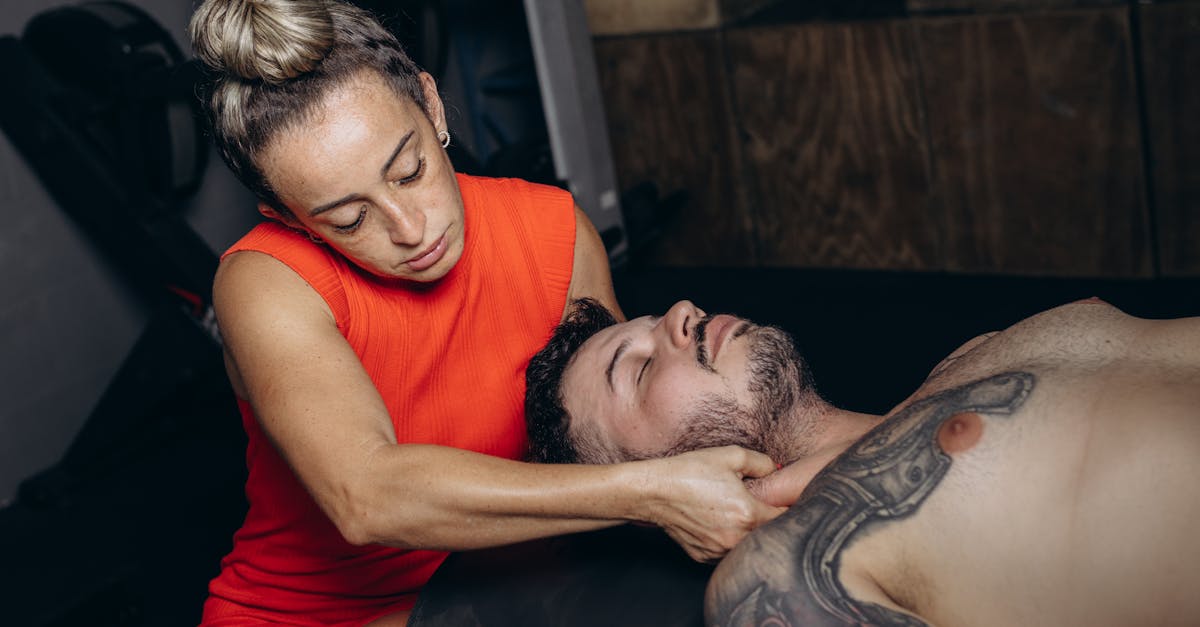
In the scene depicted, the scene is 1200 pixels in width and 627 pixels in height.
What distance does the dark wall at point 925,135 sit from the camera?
288 cm

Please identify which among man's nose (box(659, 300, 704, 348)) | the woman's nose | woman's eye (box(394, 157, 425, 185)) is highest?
woman's eye (box(394, 157, 425, 185))

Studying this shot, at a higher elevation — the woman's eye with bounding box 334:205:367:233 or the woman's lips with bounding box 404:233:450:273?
the woman's eye with bounding box 334:205:367:233

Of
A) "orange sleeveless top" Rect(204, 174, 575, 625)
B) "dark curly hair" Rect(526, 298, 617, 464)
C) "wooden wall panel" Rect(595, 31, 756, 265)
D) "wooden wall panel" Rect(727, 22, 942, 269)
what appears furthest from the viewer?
"wooden wall panel" Rect(595, 31, 756, 265)

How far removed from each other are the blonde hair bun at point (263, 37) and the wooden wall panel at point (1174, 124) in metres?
2.27

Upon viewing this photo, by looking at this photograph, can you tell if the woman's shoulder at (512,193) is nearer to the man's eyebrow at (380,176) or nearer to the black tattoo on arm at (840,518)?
the man's eyebrow at (380,176)

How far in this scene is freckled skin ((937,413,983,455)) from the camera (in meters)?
1.27

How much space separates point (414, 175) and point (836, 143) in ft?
7.38

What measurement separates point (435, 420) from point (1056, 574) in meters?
0.91

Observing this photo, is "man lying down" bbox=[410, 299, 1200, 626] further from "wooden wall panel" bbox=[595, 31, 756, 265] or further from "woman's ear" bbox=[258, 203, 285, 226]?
"wooden wall panel" bbox=[595, 31, 756, 265]

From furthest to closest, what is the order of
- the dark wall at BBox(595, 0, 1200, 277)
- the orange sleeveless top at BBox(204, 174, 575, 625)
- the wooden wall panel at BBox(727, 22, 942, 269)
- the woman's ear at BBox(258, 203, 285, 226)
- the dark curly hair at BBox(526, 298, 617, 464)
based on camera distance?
the wooden wall panel at BBox(727, 22, 942, 269)
the dark wall at BBox(595, 0, 1200, 277)
the dark curly hair at BBox(526, 298, 617, 464)
the orange sleeveless top at BBox(204, 174, 575, 625)
the woman's ear at BBox(258, 203, 285, 226)

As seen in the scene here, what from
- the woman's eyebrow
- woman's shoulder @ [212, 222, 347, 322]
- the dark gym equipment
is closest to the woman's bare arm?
woman's shoulder @ [212, 222, 347, 322]

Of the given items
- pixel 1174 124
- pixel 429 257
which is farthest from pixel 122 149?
pixel 1174 124

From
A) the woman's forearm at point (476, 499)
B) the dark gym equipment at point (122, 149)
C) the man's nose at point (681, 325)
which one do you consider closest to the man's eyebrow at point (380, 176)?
the woman's forearm at point (476, 499)

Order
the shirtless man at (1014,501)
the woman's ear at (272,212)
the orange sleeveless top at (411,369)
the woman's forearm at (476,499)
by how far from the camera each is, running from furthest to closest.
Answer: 1. the orange sleeveless top at (411,369)
2. the woman's ear at (272,212)
3. the woman's forearm at (476,499)
4. the shirtless man at (1014,501)
